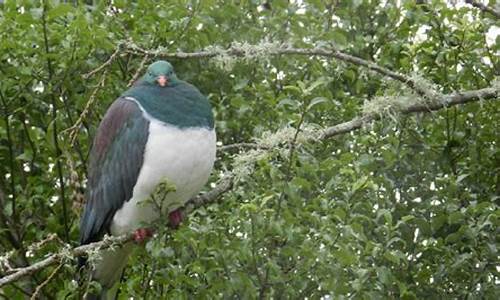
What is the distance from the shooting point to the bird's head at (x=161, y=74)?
12.9ft

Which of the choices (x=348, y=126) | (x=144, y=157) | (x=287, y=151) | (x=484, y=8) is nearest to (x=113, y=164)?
(x=144, y=157)

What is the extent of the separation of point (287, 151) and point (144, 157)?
1.96 feet

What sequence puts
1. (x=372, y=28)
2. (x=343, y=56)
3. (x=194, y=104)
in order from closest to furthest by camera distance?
(x=343, y=56)
(x=194, y=104)
(x=372, y=28)

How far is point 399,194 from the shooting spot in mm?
3887

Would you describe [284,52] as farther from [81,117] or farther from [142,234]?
[142,234]

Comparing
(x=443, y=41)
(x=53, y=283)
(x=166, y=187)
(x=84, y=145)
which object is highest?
(x=443, y=41)

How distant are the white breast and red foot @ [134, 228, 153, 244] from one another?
0.03m

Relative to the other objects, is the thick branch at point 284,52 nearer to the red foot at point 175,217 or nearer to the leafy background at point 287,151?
the leafy background at point 287,151

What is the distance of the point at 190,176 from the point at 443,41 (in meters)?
0.92

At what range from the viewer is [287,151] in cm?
338

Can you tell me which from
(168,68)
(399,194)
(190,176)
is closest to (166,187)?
(190,176)

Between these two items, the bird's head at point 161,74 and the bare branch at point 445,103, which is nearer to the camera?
the bare branch at point 445,103

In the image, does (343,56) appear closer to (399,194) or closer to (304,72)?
(399,194)

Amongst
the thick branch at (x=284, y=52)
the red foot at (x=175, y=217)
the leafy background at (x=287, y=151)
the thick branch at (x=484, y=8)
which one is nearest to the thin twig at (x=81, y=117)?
the leafy background at (x=287, y=151)
